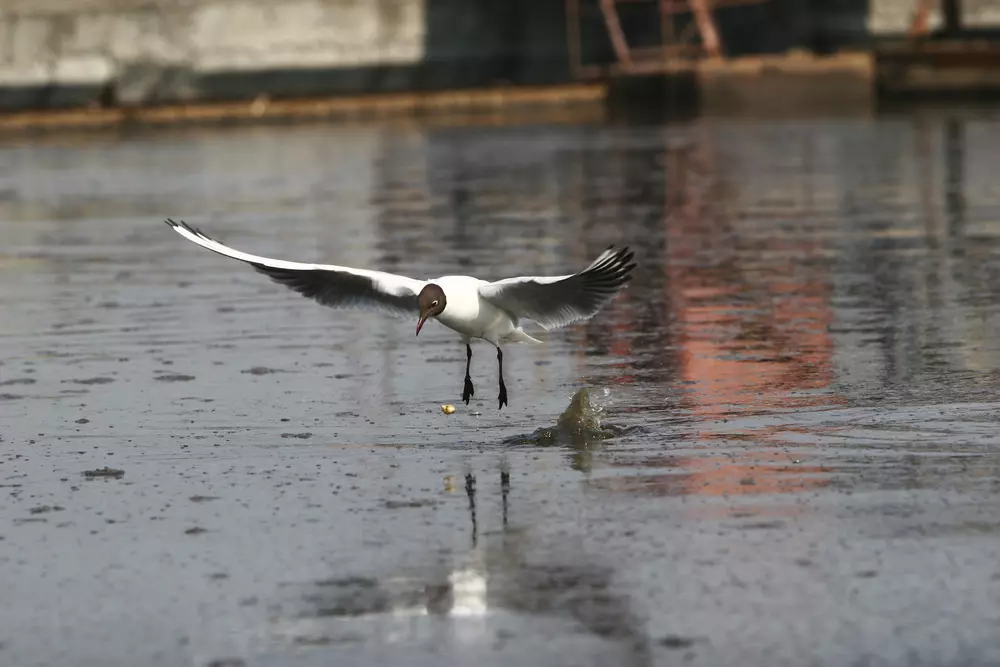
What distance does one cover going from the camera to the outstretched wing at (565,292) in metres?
10.4

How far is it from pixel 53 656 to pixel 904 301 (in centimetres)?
884

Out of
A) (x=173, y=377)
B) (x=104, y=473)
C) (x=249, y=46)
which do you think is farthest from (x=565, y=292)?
(x=249, y=46)

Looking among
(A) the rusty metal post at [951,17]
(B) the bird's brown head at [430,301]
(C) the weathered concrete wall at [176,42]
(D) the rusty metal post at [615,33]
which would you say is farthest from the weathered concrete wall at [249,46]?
(B) the bird's brown head at [430,301]

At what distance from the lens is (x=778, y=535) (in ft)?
25.5

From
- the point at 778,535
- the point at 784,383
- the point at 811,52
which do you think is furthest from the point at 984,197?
the point at 811,52

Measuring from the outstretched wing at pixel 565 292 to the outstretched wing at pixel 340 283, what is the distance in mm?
536

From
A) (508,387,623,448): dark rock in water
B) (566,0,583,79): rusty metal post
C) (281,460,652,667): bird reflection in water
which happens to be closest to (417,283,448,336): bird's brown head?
(508,387,623,448): dark rock in water

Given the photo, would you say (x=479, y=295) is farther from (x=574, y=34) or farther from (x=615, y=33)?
(x=574, y=34)

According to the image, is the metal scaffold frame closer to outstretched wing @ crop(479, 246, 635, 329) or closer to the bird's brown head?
Answer: outstretched wing @ crop(479, 246, 635, 329)

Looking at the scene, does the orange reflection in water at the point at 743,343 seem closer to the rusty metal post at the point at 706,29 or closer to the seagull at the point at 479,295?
the seagull at the point at 479,295

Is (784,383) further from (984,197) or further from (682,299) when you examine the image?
(984,197)

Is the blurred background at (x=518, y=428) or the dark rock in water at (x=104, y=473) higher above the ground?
the dark rock in water at (x=104, y=473)

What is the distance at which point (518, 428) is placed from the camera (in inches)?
407

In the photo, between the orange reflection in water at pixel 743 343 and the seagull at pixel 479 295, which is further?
the seagull at pixel 479 295
